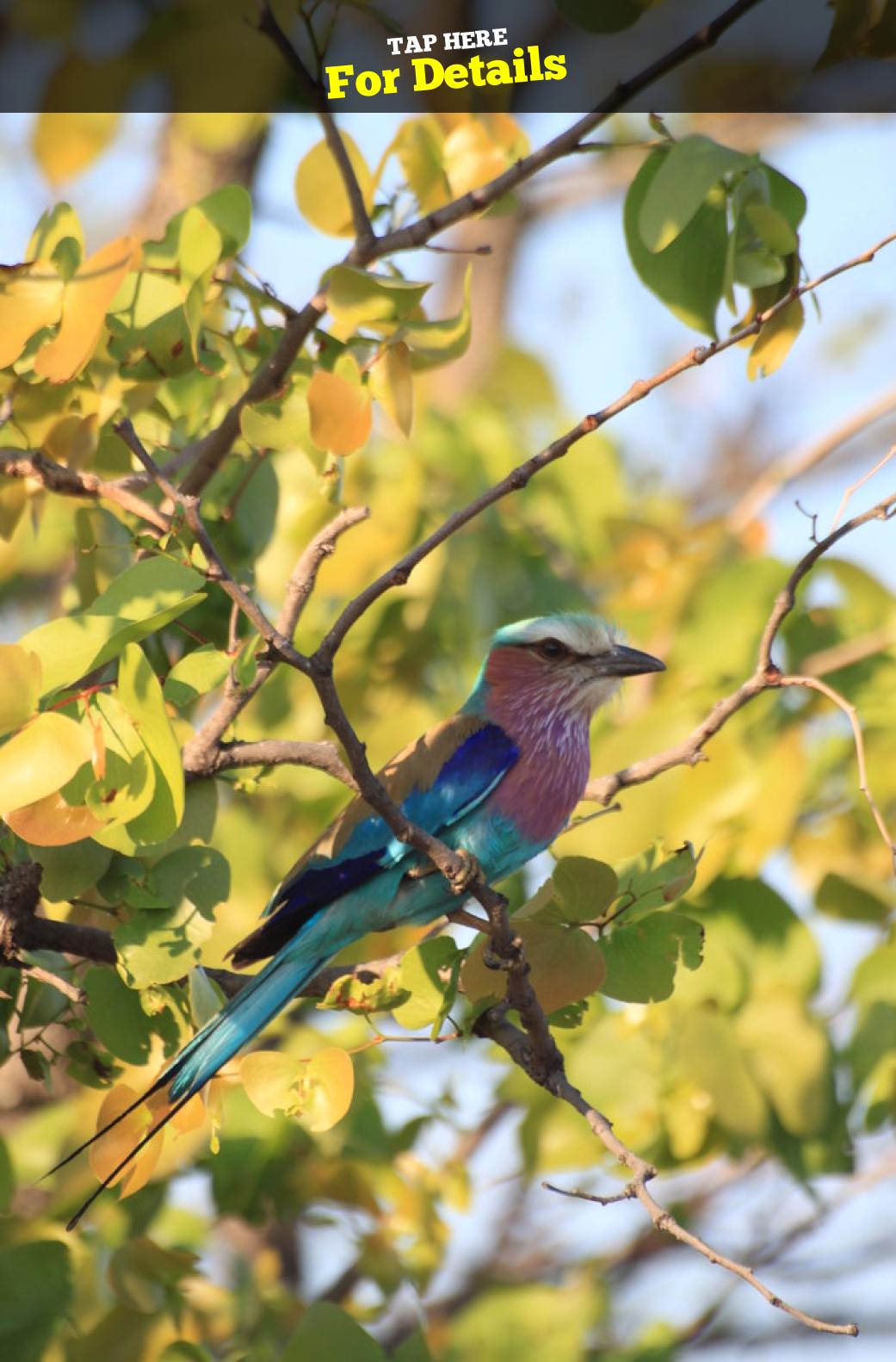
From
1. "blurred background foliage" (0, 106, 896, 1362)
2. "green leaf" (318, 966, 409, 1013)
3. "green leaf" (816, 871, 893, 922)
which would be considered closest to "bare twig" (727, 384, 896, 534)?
"blurred background foliage" (0, 106, 896, 1362)

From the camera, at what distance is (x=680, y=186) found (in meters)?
2.72

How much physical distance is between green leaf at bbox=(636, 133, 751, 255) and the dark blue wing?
1230mm

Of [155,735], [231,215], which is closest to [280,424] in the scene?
[231,215]

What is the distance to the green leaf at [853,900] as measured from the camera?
4008 mm

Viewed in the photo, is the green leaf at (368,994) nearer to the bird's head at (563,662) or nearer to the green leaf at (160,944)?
the green leaf at (160,944)

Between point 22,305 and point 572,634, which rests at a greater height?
point 22,305

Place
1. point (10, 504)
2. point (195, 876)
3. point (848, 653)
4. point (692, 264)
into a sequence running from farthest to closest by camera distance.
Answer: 1. point (848, 653)
2. point (10, 504)
3. point (692, 264)
4. point (195, 876)

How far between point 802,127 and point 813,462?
6.31 m

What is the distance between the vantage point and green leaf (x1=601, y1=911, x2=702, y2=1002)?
8.78ft

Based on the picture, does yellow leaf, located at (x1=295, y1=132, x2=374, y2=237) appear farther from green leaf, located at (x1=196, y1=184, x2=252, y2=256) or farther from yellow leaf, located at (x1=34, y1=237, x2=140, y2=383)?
yellow leaf, located at (x1=34, y1=237, x2=140, y2=383)

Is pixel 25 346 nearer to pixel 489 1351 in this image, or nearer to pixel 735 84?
pixel 735 84

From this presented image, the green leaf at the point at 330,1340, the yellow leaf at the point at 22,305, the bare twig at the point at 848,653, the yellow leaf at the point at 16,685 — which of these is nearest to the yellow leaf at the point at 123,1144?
the green leaf at the point at 330,1340

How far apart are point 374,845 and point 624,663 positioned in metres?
1.01

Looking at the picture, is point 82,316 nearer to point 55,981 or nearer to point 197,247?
point 197,247
